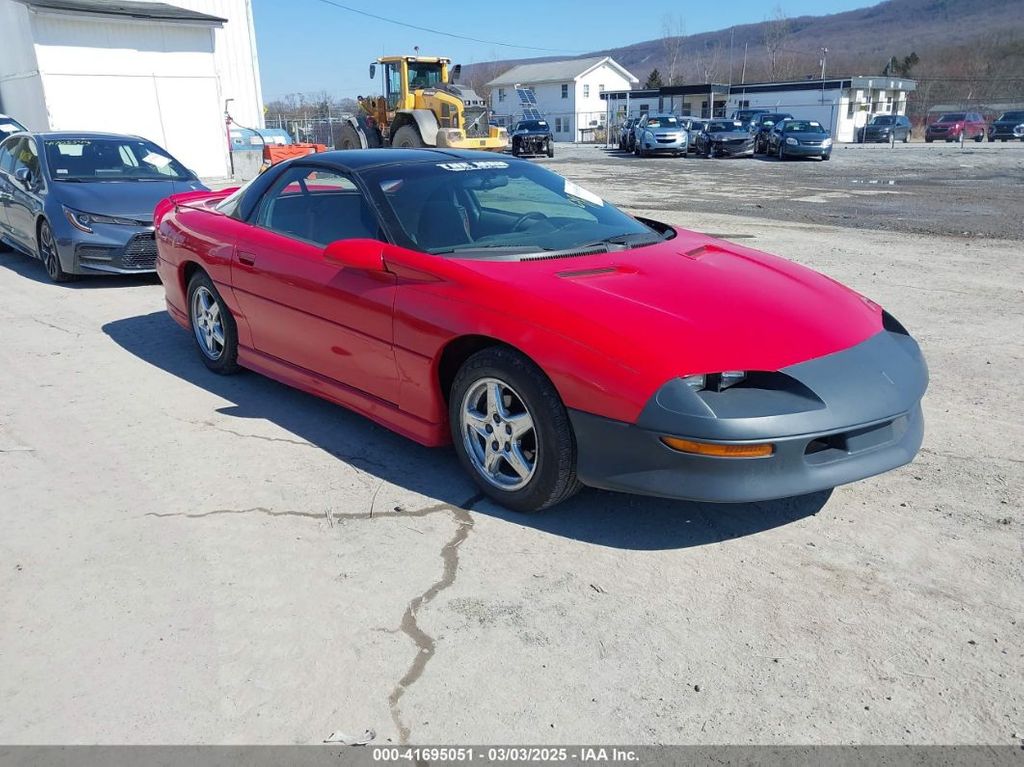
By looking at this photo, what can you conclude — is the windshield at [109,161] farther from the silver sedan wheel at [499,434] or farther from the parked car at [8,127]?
the parked car at [8,127]

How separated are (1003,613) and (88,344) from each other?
5945mm

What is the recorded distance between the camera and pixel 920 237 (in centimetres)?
1108

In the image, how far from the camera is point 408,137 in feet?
74.6

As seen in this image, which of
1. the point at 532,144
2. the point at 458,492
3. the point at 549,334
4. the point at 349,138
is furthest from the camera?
the point at 532,144

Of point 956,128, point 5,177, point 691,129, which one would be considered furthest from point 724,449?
point 956,128

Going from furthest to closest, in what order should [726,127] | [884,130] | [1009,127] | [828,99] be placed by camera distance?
[828,99]
[884,130]
[1009,127]
[726,127]

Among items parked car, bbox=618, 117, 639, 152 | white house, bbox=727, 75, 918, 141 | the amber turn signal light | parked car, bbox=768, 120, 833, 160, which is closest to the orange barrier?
the amber turn signal light

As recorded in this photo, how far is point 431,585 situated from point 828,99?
183 ft

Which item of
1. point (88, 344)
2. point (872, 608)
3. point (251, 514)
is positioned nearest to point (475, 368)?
point (251, 514)

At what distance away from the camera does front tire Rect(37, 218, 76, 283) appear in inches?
309

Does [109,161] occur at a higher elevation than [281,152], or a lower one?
higher

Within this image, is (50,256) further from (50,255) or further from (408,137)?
(408,137)

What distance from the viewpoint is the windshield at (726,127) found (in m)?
32.0

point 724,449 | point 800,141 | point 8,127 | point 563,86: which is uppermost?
point 563,86
